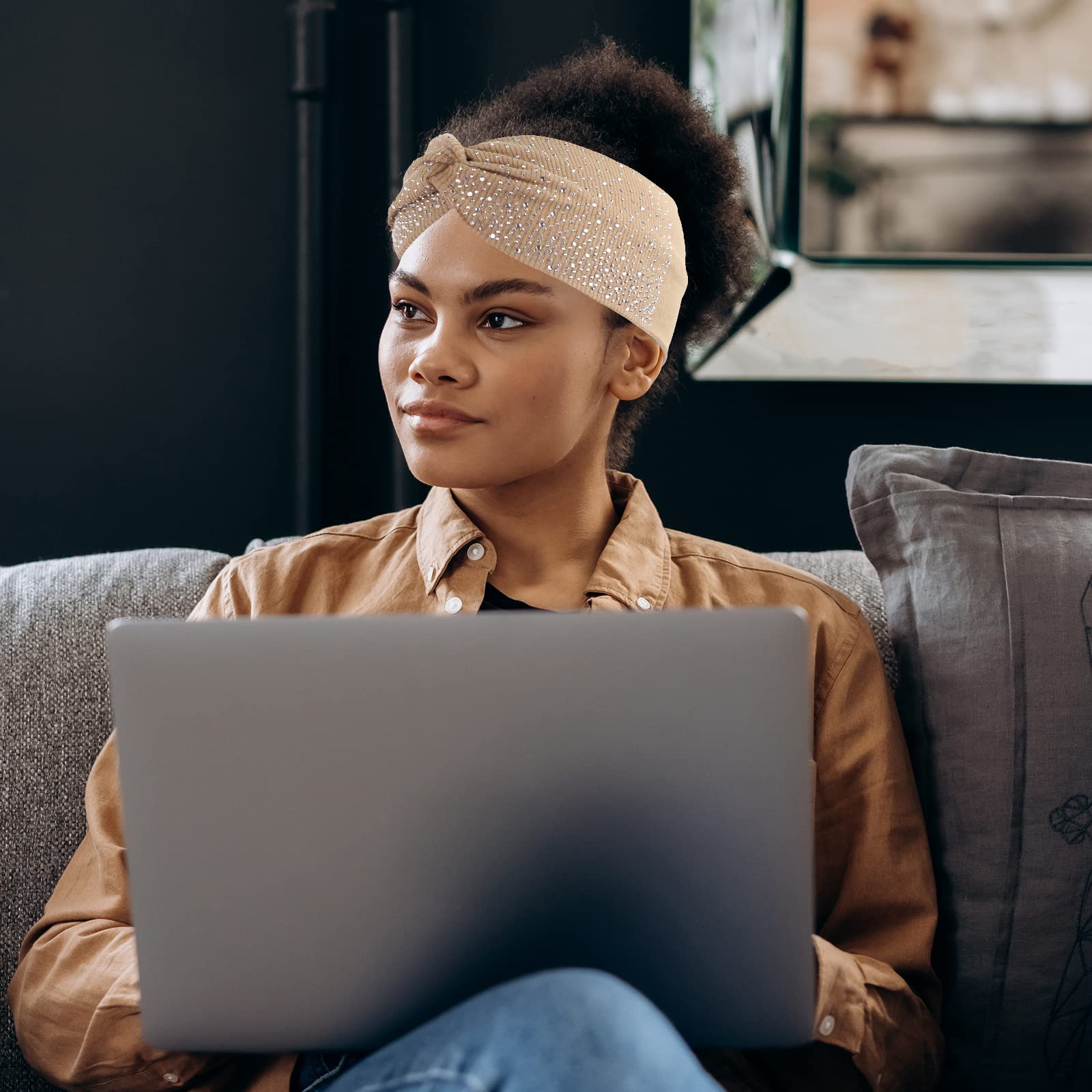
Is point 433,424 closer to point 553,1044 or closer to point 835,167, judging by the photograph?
point 553,1044

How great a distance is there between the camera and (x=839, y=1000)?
1007 millimetres

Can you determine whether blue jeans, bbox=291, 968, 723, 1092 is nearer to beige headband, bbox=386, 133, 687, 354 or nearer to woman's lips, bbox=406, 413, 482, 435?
woman's lips, bbox=406, 413, 482, 435

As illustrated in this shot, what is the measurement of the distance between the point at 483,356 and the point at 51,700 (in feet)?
1.90

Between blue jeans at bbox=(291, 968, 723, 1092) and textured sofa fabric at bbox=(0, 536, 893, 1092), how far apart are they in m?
0.66

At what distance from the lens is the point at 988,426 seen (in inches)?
77.5

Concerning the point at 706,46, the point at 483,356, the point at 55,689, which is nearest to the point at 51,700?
the point at 55,689

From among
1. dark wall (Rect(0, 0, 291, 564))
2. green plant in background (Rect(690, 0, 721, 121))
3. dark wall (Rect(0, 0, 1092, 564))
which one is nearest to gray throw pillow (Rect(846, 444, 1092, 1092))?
dark wall (Rect(0, 0, 1092, 564))

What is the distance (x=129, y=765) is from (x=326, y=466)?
1.28 metres

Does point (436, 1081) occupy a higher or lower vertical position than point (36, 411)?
lower

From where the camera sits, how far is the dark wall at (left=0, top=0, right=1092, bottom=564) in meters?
1.92

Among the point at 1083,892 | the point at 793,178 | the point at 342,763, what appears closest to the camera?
the point at 342,763

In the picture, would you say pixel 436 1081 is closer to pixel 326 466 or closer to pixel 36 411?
pixel 326 466

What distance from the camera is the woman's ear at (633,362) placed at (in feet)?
4.32

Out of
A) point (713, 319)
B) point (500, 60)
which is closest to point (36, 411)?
point (500, 60)
